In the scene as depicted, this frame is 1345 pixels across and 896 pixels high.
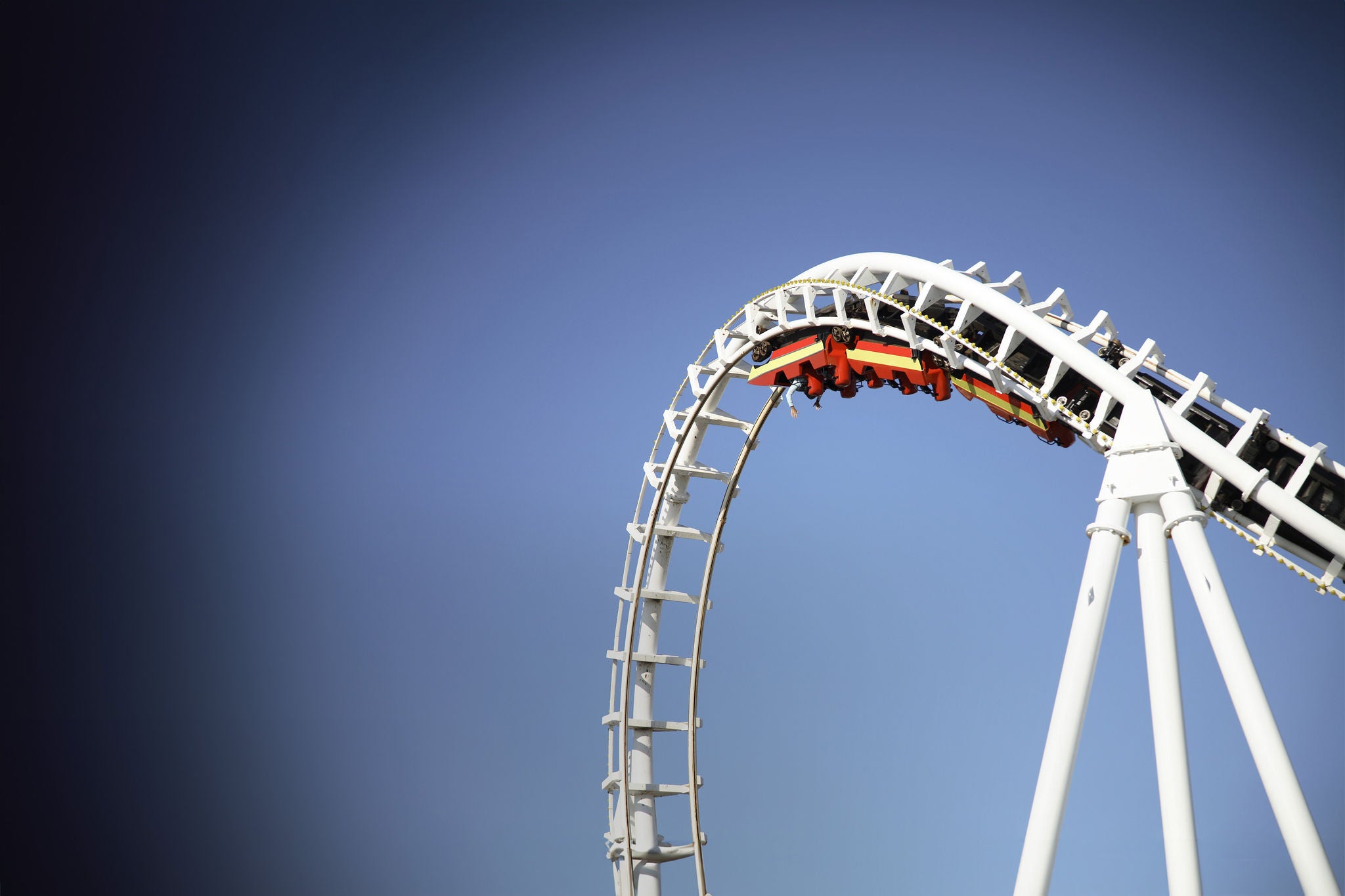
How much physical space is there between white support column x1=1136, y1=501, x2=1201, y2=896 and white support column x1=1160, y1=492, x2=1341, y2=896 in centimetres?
19

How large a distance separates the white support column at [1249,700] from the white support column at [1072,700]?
0.50m

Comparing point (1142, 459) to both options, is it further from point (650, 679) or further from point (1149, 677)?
point (650, 679)

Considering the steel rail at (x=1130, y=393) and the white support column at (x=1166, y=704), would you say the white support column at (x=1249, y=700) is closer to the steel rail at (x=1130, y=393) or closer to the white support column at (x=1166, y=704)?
the white support column at (x=1166, y=704)

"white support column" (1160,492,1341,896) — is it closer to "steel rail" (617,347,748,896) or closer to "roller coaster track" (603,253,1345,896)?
"roller coaster track" (603,253,1345,896)

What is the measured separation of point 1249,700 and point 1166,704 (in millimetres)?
605

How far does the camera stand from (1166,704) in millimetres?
9656

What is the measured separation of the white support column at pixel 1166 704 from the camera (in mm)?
9125

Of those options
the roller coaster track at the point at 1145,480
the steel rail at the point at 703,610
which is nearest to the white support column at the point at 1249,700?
the roller coaster track at the point at 1145,480

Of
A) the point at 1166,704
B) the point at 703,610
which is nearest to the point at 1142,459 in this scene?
the point at 1166,704

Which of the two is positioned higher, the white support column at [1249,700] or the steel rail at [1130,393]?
the steel rail at [1130,393]

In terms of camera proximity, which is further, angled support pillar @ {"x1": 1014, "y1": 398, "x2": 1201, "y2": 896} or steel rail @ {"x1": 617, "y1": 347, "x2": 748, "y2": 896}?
steel rail @ {"x1": 617, "y1": 347, "x2": 748, "y2": 896}

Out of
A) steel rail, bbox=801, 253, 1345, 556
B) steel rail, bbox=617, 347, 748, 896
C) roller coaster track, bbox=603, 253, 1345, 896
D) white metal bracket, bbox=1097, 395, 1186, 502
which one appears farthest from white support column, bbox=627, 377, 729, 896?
white metal bracket, bbox=1097, 395, 1186, 502

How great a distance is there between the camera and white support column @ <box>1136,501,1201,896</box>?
912 centimetres

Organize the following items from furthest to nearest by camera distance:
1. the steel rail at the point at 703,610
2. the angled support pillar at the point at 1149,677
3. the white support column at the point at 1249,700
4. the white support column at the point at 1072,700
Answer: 1. the steel rail at the point at 703,610
2. the white support column at the point at 1072,700
3. the angled support pillar at the point at 1149,677
4. the white support column at the point at 1249,700
